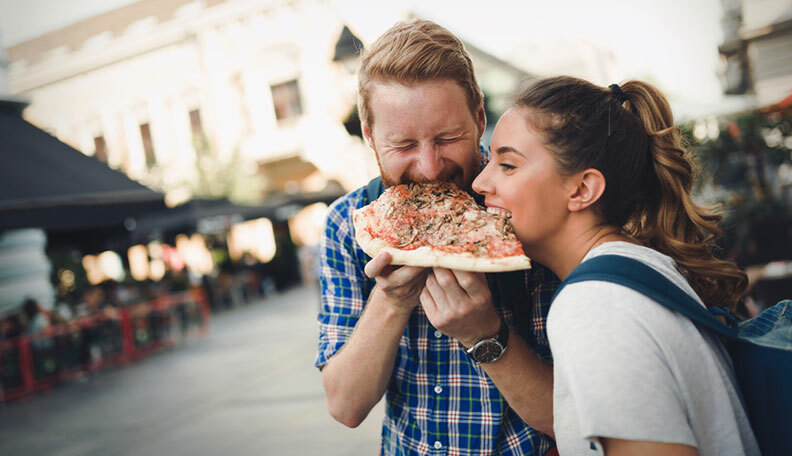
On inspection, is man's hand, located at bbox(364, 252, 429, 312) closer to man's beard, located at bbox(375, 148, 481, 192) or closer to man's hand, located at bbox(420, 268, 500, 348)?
man's hand, located at bbox(420, 268, 500, 348)

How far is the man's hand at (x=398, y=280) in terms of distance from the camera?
1.59 meters

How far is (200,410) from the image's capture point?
6809 mm

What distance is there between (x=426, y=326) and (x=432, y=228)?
358 mm

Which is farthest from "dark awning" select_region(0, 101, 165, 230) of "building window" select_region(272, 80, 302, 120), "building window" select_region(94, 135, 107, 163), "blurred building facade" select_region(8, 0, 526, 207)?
"building window" select_region(94, 135, 107, 163)

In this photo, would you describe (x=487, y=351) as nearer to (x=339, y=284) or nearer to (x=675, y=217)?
(x=339, y=284)

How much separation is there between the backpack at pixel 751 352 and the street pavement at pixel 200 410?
4036 mm

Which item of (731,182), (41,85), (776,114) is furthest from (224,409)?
(41,85)

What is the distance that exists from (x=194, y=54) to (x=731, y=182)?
85.9 ft

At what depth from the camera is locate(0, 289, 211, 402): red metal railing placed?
29.0 ft

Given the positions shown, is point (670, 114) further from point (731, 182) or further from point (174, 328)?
point (174, 328)

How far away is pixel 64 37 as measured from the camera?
30.0 m

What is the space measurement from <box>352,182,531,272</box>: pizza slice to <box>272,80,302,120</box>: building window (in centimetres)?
2441

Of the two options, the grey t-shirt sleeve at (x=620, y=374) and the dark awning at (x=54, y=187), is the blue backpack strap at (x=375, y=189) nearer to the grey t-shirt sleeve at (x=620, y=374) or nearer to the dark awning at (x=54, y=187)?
the grey t-shirt sleeve at (x=620, y=374)

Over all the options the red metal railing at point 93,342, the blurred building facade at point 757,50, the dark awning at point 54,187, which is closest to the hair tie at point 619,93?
the blurred building facade at point 757,50
